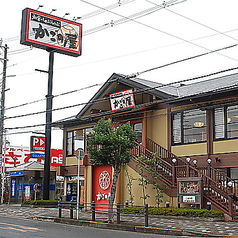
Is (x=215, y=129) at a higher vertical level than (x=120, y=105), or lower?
lower

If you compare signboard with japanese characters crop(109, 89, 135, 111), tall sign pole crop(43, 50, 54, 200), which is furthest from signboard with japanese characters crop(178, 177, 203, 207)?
tall sign pole crop(43, 50, 54, 200)

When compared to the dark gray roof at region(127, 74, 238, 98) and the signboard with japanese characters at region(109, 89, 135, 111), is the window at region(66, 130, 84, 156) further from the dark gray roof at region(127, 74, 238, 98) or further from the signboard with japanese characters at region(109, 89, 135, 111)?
the dark gray roof at region(127, 74, 238, 98)

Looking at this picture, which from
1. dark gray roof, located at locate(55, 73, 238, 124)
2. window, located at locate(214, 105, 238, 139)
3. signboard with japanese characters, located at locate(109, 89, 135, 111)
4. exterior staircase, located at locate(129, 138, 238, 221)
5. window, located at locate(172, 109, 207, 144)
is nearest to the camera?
exterior staircase, located at locate(129, 138, 238, 221)

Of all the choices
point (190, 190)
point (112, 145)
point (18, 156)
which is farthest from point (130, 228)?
point (18, 156)

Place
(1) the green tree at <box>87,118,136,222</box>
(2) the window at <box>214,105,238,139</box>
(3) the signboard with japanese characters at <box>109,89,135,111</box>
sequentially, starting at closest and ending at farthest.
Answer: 1. (1) the green tree at <box>87,118,136,222</box>
2. (2) the window at <box>214,105,238,139</box>
3. (3) the signboard with japanese characters at <box>109,89,135,111</box>

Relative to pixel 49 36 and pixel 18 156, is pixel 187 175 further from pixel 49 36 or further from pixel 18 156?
pixel 18 156

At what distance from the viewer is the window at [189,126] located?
22266mm

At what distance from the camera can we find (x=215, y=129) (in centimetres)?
2145

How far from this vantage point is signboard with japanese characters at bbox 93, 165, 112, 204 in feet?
80.1

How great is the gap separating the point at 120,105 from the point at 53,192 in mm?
14091

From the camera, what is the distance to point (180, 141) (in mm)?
23078

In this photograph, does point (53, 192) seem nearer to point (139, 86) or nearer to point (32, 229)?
point (139, 86)

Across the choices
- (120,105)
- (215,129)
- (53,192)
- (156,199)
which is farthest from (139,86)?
(53,192)

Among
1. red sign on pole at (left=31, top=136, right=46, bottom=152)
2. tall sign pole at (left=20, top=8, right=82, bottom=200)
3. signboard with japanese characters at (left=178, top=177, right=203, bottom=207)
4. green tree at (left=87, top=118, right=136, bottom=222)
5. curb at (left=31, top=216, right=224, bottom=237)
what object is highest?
tall sign pole at (left=20, top=8, right=82, bottom=200)
